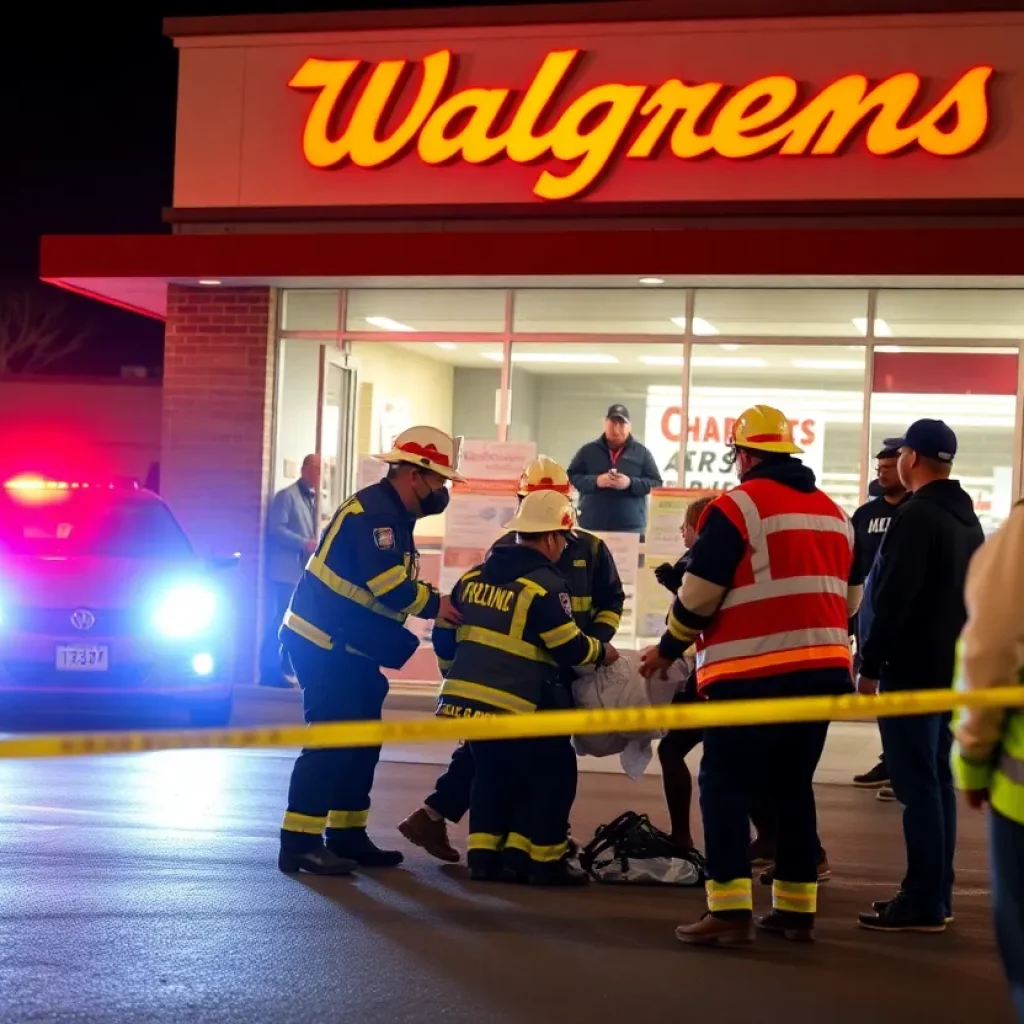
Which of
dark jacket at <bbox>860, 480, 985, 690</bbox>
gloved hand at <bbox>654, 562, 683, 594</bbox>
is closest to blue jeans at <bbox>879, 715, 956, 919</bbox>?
dark jacket at <bbox>860, 480, 985, 690</bbox>

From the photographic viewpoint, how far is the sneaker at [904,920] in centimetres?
685

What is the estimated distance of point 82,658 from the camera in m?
11.7

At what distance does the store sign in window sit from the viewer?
574 inches

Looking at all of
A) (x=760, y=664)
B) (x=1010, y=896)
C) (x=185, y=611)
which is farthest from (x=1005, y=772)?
(x=185, y=611)

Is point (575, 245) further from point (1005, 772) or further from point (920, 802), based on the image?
point (1005, 772)

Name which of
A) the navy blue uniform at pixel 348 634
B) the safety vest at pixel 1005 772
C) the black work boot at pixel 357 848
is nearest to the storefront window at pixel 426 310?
the navy blue uniform at pixel 348 634

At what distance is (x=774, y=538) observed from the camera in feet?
21.6

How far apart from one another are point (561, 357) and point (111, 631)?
547 centimetres

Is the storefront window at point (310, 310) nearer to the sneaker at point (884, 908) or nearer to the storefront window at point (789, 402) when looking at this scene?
the storefront window at point (789, 402)

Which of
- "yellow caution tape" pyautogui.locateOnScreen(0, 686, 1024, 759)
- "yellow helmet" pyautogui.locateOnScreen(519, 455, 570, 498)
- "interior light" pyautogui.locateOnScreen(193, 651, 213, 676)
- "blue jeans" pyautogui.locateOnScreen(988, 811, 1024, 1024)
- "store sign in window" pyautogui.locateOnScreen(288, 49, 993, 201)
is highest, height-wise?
"store sign in window" pyautogui.locateOnScreen(288, 49, 993, 201)

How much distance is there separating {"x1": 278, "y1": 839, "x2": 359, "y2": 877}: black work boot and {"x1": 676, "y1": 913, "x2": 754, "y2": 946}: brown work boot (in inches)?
69.2

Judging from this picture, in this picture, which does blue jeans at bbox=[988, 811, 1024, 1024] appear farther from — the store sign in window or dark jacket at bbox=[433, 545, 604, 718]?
the store sign in window

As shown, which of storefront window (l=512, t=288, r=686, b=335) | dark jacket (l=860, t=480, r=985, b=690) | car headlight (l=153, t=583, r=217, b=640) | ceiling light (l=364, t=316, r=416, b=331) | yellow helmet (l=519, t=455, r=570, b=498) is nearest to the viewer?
dark jacket (l=860, t=480, r=985, b=690)

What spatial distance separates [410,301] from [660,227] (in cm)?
242
